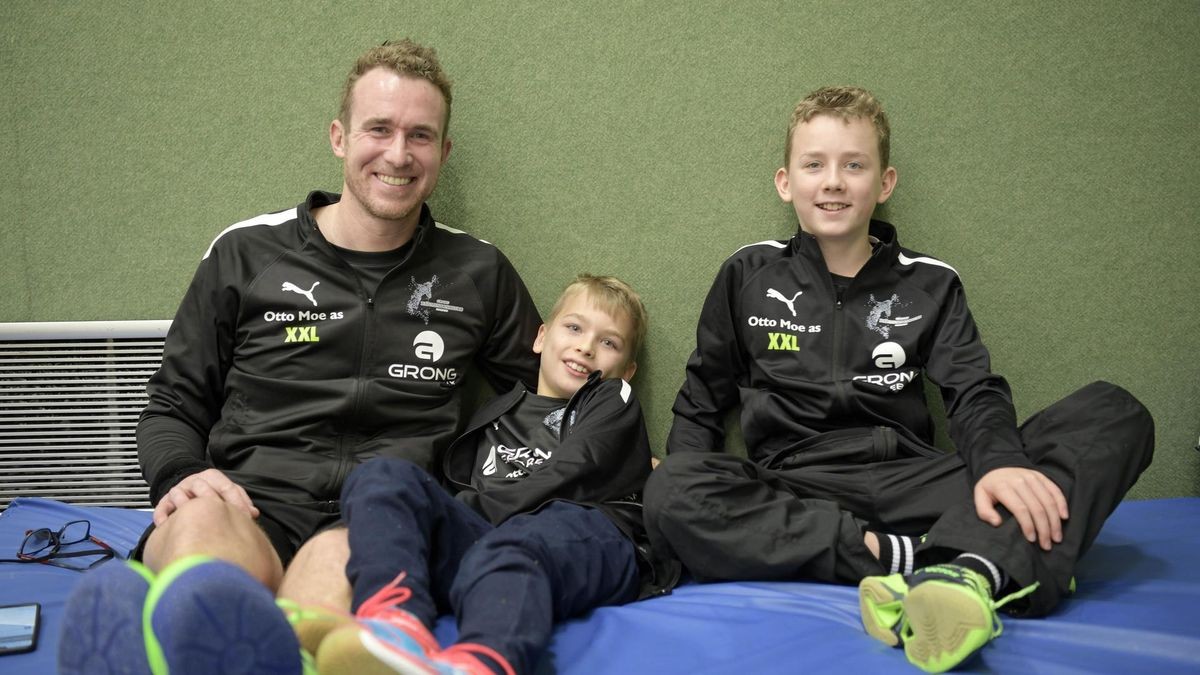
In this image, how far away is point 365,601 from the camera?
1.19 meters

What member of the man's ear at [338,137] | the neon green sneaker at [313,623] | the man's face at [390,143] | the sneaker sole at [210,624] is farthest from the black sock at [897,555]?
the man's ear at [338,137]

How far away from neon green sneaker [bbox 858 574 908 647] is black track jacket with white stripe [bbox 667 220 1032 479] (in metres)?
0.57

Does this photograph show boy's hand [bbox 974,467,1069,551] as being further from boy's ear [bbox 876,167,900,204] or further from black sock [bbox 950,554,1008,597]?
boy's ear [bbox 876,167,900,204]

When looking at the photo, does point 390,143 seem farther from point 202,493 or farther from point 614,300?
point 202,493

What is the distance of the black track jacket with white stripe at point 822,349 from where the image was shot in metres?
1.92

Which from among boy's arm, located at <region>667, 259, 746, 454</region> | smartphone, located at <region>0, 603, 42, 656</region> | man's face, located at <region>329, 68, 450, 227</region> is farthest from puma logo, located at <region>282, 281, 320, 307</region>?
boy's arm, located at <region>667, 259, 746, 454</region>

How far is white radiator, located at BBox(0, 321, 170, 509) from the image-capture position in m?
2.11

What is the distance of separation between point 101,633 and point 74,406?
1373 millimetres

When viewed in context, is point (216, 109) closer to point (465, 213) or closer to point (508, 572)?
point (465, 213)

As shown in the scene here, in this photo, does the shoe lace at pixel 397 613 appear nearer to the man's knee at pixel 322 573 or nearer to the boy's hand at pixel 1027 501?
the man's knee at pixel 322 573

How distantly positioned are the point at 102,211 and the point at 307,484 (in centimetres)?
95

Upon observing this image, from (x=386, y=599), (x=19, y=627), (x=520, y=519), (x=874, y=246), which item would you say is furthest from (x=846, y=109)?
(x=19, y=627)

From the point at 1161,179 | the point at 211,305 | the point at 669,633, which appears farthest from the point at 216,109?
the point at 1161,179

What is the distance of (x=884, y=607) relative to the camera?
1.35 meters
